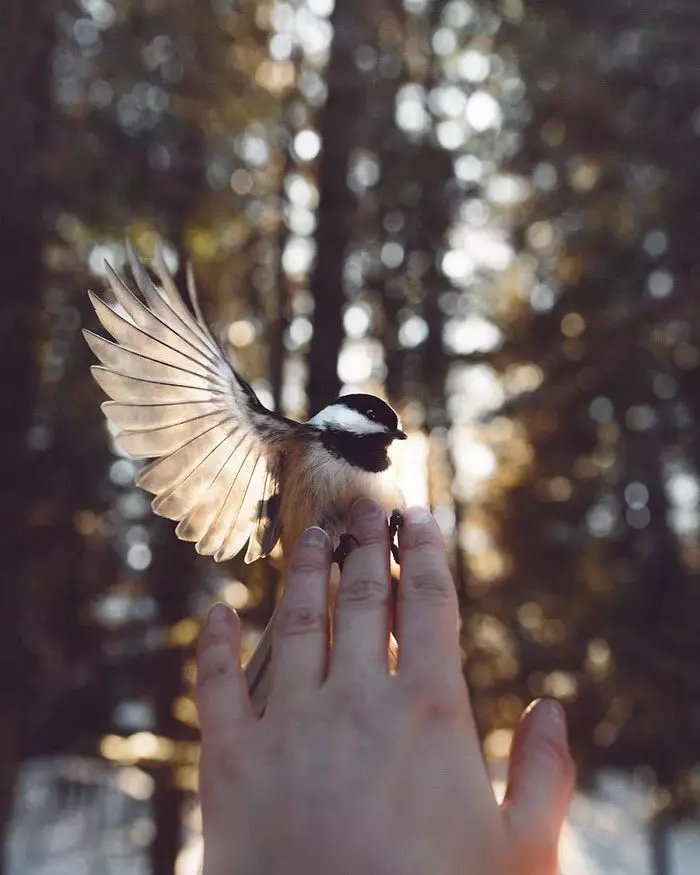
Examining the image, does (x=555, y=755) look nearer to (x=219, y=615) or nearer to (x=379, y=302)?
(x=219, y=615)

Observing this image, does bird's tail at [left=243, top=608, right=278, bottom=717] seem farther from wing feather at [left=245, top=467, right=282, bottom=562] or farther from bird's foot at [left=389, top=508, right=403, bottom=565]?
bird's foot at [left=389, top=508, right=403, bottom=565]

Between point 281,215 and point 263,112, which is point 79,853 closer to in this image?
point 281,215

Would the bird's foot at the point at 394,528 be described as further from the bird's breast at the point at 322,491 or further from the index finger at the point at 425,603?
the index finger at the point at 425,603

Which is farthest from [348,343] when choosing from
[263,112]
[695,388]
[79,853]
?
[79,853]

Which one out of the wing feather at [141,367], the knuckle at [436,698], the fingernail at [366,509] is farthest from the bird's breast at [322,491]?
the knuckle at [436,698]

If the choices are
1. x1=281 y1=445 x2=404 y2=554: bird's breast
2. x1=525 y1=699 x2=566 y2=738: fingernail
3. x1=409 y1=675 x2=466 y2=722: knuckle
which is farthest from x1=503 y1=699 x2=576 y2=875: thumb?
x1=281 y1=445 x2=404 y2=554: bird's breast

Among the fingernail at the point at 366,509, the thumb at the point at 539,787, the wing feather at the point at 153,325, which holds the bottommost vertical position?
the thumb at the point at 539,787

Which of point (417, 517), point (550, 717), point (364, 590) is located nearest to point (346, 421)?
point (417, 517)
